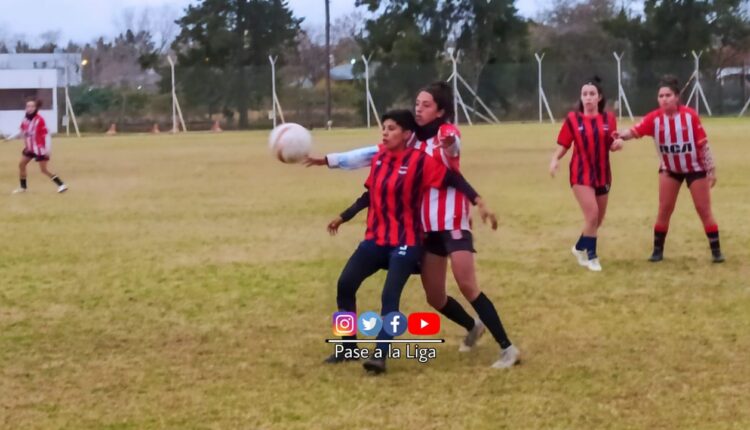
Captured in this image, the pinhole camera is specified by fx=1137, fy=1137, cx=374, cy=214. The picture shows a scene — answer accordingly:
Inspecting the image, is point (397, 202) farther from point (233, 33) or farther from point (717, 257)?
point (233, 33)

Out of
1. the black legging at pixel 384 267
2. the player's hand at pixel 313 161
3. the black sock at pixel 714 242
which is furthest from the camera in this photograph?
the black sock at pixel 714 242

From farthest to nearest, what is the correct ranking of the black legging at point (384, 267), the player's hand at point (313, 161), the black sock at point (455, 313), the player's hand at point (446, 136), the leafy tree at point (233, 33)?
1. the leafy tree at point (233, 33)
2. the black sock at point (455, 313)
3. the player's hand at point (313, 161)
4. the black legging at point (384, 267)
5. the player's hand at point (446, 136)

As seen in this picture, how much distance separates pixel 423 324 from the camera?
7578 millimetres

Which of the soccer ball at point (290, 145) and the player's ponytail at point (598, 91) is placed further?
the player's ponytail at point (598, 91)

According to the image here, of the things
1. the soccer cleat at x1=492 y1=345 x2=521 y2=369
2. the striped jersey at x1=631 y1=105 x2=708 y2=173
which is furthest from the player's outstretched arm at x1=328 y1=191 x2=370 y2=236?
the striped jersey at x1=631 y1=105 x2=708 y2=173

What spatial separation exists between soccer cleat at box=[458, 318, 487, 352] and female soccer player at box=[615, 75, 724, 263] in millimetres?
3482

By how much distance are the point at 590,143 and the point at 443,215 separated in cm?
385

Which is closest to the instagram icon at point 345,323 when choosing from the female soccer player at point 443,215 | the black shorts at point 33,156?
the female soccer player at point 443,215

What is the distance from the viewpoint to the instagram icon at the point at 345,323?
668 centimetres

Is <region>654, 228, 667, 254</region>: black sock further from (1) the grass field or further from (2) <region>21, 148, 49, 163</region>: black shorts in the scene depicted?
(2) <region>21, 148, 49, 163</region>: black shorts

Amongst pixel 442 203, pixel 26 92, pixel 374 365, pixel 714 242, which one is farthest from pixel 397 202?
pixel 26 92

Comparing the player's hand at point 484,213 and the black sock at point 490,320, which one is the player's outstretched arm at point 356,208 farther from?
the black sock at point 490,320

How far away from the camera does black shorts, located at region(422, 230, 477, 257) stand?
21.1 feet

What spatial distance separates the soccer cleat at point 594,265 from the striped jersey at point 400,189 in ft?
13.0
